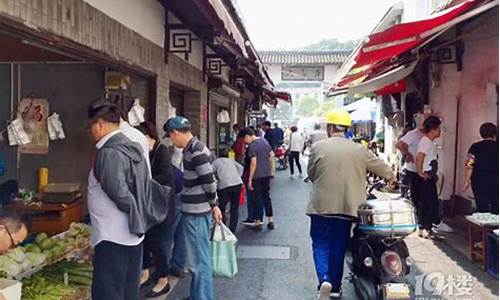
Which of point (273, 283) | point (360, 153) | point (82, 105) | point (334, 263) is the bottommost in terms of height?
point (273, 283)

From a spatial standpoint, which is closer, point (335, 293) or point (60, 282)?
point (60, 282)

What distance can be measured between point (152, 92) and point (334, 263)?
130 inches

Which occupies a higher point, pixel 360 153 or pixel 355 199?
pixel 360 153

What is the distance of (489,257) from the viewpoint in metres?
6.40

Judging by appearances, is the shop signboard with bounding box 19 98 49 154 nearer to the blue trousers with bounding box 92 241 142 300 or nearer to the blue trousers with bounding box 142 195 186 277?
the blue trousers with bounding box 142 195 186 277

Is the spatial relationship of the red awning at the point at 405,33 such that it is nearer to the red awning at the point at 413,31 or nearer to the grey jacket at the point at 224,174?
the red awning at the point at 413,31

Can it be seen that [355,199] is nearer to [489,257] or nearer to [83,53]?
[489,257]

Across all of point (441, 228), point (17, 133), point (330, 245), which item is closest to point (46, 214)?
point (17, 133)

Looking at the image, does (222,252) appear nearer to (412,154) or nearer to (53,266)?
(53,266)

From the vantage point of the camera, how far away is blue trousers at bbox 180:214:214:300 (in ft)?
15.9

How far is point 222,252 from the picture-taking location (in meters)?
5.18

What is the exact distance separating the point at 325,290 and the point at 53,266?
2593 millimetres

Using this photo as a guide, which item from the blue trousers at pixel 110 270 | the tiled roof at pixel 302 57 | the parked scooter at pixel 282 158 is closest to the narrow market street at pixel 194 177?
the blue trousers at pixel 110 270

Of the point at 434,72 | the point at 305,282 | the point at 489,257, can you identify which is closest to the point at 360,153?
the point at 305,282
